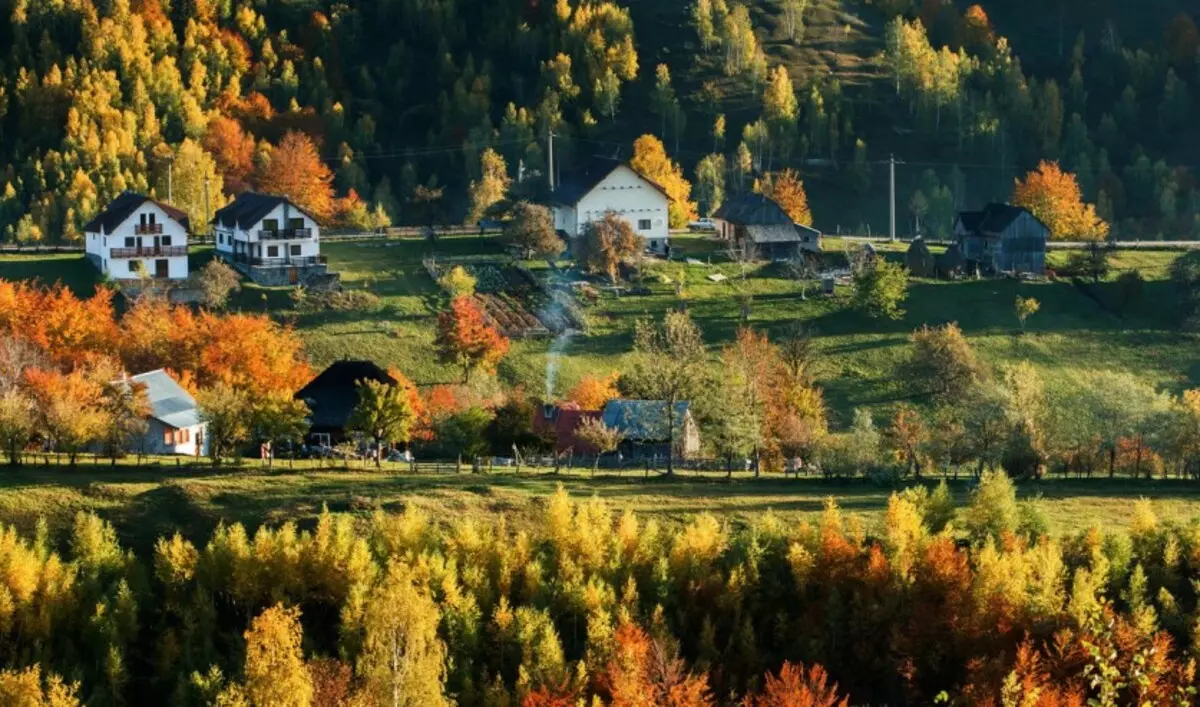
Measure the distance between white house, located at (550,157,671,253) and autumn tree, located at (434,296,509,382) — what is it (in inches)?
793

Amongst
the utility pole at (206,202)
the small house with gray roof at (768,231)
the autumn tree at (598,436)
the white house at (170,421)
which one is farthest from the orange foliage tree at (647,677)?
the utility pole at (206,202)

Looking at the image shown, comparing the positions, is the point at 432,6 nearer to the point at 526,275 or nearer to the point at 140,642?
the point at 526,275

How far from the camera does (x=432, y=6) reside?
155750 mm

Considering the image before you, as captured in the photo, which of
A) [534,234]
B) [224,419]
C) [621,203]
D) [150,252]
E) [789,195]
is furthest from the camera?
[789,195]

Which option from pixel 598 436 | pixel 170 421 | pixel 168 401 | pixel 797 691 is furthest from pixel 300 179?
pixel 797 691

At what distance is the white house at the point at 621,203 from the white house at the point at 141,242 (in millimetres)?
21105

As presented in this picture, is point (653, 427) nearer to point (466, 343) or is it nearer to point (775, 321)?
point (466, 343)

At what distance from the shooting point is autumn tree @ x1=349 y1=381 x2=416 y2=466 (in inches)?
2766

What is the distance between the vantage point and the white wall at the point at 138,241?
96.5 meters

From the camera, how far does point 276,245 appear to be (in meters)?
99.2

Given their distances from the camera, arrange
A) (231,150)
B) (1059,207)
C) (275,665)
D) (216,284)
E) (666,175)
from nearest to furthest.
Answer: (275,665)
(216,284)
(1059,207)
(666,175)
(231,150)

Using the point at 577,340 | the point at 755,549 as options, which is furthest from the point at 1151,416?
the point at 577,340

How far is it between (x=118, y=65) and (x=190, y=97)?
7877 mm

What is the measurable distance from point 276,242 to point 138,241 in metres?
6.73
